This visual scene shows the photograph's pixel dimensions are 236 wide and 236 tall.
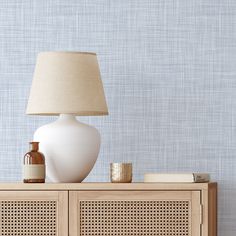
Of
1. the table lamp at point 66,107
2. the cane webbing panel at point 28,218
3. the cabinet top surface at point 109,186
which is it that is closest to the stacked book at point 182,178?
the cabinet top surface at point 109,186

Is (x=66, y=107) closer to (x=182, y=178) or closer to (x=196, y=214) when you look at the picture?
(x=182, y=178)

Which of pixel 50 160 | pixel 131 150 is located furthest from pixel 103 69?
pixel 50 160

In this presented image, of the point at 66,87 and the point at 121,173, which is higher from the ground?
the point at 66,87

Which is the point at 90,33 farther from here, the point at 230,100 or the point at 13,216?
the point at 13,216

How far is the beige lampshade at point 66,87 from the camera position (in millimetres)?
2611

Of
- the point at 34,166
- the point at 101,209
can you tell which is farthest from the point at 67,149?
the point at 101,209

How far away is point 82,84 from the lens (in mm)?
2633

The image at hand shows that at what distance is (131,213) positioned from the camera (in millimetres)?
2564

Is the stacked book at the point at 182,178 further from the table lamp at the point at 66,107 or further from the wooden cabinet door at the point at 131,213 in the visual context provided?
the table lamp at the point at 66,107

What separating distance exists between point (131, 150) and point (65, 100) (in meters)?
0.47

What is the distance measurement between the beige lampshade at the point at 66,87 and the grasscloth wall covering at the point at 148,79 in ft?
1.09

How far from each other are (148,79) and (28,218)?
0.77 meters

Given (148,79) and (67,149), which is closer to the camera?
(67,149)

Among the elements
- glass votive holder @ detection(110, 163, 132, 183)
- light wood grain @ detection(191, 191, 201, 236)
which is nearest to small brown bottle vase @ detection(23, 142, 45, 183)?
glass votive holder @ detection(110, 163, 132, 183)
